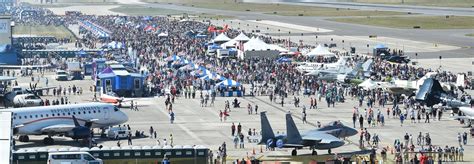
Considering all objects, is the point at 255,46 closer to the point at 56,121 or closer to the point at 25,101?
the point at 25,101

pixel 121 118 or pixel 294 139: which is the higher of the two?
pixel 121 118

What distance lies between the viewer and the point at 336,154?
60.3 m

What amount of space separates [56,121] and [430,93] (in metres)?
30.6

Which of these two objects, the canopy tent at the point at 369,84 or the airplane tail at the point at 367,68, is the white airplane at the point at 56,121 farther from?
the airplane tail at the point at 367,68

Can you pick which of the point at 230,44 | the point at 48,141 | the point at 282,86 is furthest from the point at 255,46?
the point at 48,141

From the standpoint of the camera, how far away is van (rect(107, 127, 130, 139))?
6894 centimetres

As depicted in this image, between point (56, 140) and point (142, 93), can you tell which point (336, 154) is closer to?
point (56, 140)

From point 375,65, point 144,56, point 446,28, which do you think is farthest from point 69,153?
point 446,28

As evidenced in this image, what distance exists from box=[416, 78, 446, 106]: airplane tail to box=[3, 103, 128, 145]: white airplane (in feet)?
89.9

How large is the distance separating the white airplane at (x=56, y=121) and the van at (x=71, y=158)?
16854mm

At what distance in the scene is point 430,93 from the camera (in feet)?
271

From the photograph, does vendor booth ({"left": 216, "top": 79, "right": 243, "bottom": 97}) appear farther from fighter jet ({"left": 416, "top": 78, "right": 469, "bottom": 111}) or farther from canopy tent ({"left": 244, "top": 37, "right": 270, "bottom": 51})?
canopy tent ({"left": 244, "top": 37, "right": 270, "bottom": 51})

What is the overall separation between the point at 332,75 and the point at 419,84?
15.8 metres

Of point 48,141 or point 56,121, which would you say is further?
point 56,121
